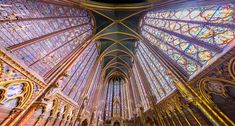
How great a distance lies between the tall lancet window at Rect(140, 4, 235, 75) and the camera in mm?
3863

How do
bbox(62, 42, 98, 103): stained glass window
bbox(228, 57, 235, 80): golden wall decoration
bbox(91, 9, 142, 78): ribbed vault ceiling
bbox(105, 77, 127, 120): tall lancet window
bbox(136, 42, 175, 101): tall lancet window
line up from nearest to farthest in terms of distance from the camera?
1. bbox(228, 57, 235, 80): golden wall decoration
2. bbox(136, 42, 175, 101): tall lancet window
3. bbox(62, 42, 98, 103): stained glass window
4. bbox(91, 9, 142, 78): ribbed vault ceiling
5. bbox(105, 77, 127, 120): tall lancet window

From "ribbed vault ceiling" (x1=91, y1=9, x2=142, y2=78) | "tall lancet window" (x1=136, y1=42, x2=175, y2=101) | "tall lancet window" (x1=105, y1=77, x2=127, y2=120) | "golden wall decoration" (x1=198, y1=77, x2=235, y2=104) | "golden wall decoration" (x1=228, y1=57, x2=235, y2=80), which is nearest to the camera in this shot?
"golden wall decoration" (x1=228, y1=57, x2=235, y2=80)

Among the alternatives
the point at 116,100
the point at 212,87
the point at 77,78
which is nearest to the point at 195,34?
the point at 212,87

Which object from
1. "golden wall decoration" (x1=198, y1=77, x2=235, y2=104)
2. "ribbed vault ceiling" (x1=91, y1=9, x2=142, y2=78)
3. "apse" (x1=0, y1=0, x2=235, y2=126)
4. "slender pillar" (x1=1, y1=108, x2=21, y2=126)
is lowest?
"slender pillar" (x1=1, y1=108, x2=21, y2=126)

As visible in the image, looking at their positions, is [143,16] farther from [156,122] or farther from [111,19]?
[156,122]

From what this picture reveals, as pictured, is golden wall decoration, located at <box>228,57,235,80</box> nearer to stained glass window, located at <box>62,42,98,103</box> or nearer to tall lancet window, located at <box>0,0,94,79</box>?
tall lancet window, located at <box>0,0,94,79</box>

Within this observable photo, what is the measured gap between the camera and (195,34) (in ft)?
16.5

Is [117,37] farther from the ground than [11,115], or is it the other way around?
[117,37]

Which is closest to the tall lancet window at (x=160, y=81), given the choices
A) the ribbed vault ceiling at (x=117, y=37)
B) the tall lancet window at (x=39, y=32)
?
the ribbed vault ceiling at (x=117, y=37)

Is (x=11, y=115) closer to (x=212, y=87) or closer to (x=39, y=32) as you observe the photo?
(x=39, y=32)

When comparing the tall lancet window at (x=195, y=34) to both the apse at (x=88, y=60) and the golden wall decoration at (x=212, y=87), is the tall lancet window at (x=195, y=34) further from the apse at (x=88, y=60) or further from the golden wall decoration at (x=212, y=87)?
the golden wall decoration at (x=212, y=87)

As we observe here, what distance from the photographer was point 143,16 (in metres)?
9.66

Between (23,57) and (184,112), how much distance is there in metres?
8.02

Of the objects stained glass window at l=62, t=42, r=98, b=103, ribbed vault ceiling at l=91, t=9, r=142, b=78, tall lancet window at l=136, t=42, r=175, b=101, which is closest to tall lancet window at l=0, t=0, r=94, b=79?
stained glass window at l=62, t=42, r=98, b=103
